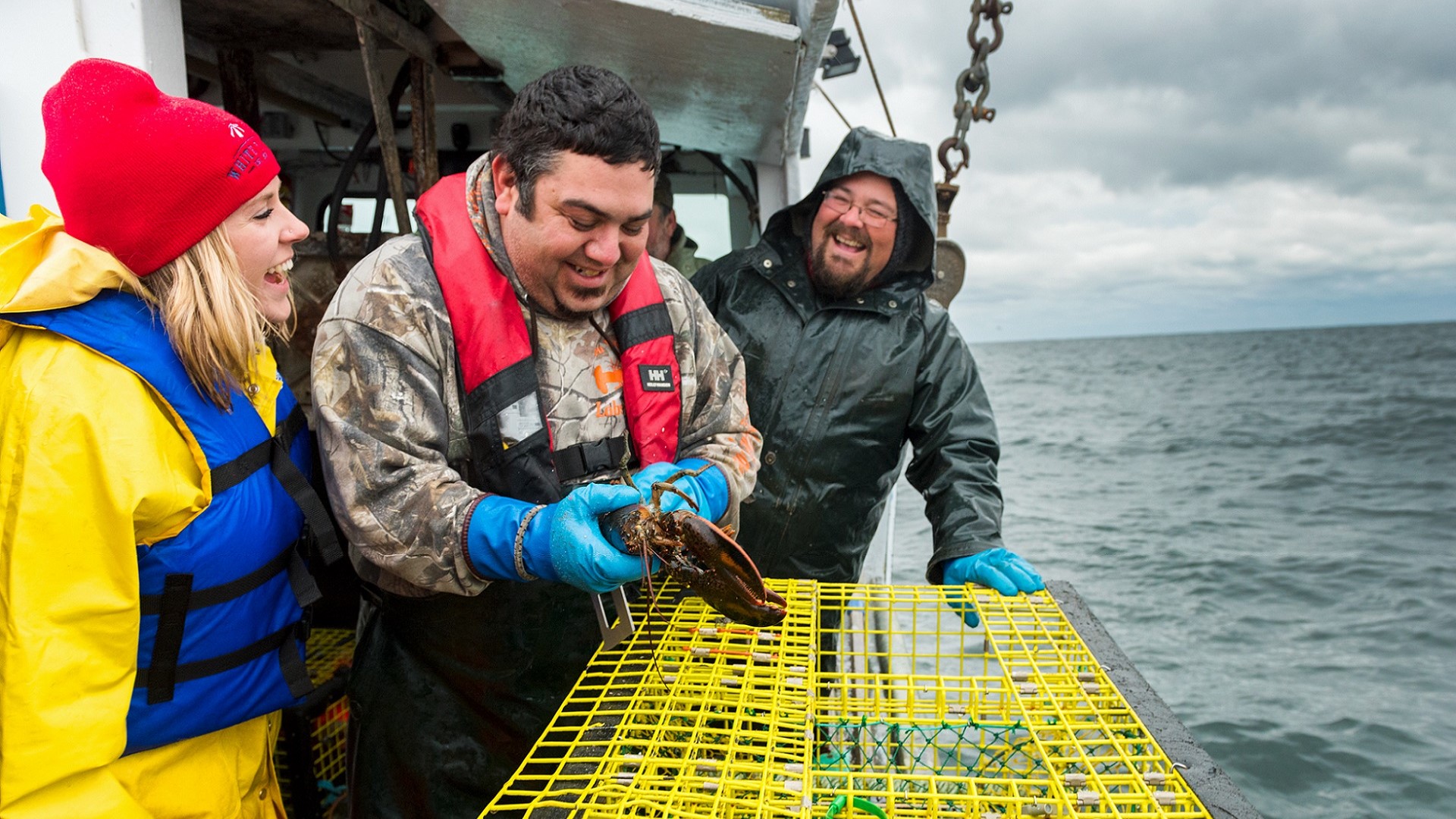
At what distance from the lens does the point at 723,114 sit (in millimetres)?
4199

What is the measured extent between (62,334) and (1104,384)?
62.8 m

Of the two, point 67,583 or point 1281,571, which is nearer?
point 67,583

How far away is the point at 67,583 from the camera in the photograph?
1367 mm

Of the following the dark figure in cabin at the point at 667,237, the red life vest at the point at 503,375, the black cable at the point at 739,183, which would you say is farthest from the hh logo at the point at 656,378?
the black cable at the point at 739,183

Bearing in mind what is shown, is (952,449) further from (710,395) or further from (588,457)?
(588,457)

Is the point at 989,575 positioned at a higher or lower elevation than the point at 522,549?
lower

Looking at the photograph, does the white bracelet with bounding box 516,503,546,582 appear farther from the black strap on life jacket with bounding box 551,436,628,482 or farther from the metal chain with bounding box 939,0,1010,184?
the metal chain with bounding box 939,0,1010,184

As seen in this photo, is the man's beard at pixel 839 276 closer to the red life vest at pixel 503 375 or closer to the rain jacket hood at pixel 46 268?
the red life vest at pixel 503 375

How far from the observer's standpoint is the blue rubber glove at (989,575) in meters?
2.47

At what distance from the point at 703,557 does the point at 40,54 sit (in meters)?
2.31

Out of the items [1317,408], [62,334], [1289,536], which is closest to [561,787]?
[62,334]

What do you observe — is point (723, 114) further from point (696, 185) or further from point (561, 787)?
point (561, 787)

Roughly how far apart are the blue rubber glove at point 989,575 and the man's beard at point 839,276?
4.16ft

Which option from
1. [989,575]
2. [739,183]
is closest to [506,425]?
[989,575]
